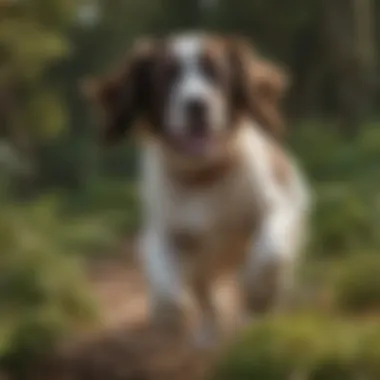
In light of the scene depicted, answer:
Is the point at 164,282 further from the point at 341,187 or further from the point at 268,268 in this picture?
the point at 341,187

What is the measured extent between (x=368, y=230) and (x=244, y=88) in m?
0.37

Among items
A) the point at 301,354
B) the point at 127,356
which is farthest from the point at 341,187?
the point at 301,354

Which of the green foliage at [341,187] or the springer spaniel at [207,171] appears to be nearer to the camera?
the springer spaniel at [207,171]

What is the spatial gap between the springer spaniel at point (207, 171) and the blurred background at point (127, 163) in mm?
110

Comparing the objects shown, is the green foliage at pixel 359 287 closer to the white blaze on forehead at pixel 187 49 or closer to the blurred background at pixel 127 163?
the blurred background at pixel 127 163

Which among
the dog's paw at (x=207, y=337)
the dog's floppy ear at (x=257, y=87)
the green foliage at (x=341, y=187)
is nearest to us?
the dog's paw at (x=207, y=337)

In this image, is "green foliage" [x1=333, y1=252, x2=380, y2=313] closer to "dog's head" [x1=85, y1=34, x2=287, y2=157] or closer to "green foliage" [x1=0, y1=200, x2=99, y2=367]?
"dog's head" [x1=85, y1=34, x2=287, y2=157]

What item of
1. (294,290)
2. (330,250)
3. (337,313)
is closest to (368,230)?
(330,250)

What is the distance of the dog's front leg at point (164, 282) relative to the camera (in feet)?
6.44

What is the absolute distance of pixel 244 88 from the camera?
205 cm

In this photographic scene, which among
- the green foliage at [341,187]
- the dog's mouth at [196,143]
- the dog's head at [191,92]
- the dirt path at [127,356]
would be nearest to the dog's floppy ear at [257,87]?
the dog's head at [191,92]

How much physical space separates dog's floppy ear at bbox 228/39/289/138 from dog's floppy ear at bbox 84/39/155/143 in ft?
0.48

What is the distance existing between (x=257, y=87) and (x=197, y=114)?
0.54 feet

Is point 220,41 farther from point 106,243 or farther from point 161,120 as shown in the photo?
point 106,243
